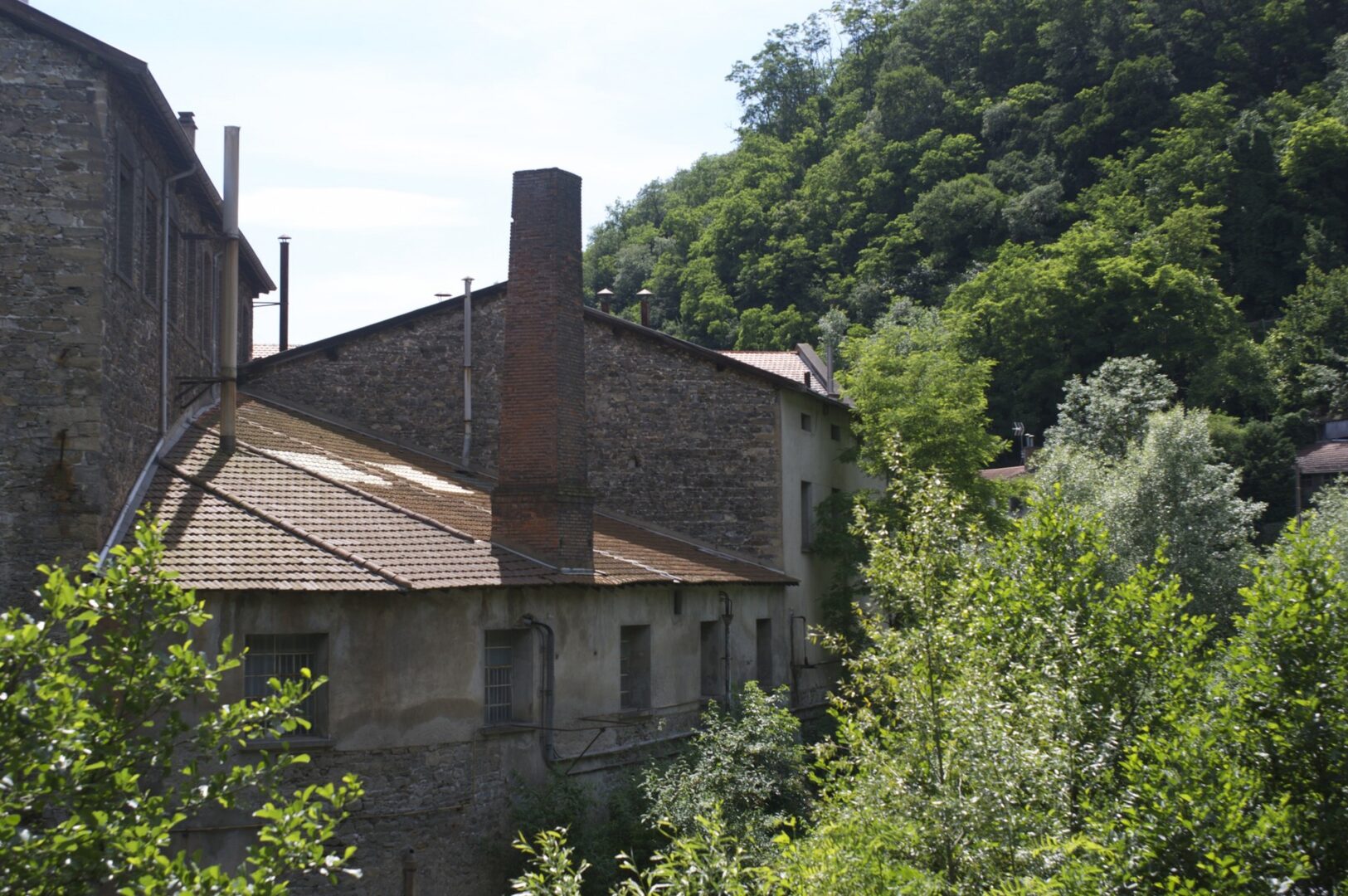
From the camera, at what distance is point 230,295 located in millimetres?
18219

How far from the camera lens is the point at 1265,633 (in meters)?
11.4

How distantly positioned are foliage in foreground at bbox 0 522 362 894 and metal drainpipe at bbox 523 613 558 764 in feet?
33.9

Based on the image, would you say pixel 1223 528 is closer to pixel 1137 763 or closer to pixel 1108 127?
pixel 1137 763

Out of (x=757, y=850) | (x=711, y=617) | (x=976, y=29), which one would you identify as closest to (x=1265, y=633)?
(x=757, y=850)

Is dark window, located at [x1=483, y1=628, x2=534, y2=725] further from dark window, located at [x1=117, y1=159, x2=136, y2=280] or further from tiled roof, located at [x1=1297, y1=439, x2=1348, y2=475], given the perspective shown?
tiled roof, located at [x1=1297, y1=439, x2=1348, y2=475]

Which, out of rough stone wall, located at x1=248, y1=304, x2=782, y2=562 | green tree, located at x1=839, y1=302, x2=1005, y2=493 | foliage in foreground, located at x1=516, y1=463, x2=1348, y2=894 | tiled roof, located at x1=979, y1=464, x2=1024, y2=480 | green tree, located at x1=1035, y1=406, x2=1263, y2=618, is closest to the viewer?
foliage in foreground, located at x1=516, y1=463, x2=1348, y2=894

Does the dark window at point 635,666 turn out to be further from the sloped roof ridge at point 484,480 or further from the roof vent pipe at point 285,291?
the roof vent pipe at point 285,291

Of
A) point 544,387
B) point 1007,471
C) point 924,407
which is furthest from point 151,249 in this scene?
point 1007,471

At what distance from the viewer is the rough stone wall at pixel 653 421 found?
24703 millimetres

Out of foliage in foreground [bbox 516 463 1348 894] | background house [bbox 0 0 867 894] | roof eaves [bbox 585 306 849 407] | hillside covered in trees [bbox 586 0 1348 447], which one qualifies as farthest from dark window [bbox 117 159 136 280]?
hillside covered in trees [bbox 586 0 1348 447]

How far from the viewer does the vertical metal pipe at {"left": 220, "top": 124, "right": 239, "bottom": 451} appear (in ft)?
58.2

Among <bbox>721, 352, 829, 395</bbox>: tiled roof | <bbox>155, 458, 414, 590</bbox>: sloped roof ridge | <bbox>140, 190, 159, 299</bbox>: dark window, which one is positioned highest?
<bbox>721, 352, 829, 395</bbox>: tiled roof

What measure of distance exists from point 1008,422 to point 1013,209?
1483 cm

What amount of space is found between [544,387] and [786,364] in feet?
68.7
